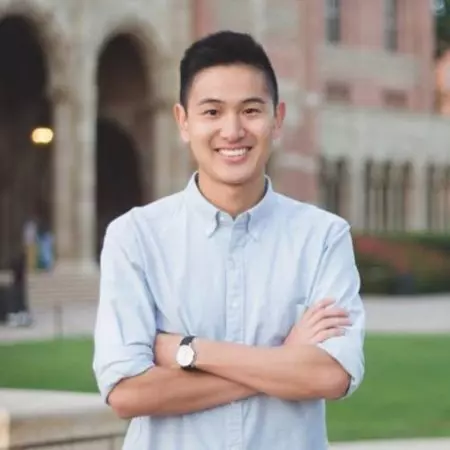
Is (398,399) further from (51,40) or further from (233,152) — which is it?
(51,40)

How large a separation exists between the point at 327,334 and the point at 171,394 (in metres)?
0.42

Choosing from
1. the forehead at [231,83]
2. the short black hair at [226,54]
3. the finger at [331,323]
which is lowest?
the finger at [331,323]

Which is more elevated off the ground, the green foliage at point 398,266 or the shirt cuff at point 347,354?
the shirt cuff at point 347,354

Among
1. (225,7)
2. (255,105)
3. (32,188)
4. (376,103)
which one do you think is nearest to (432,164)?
(376,103)

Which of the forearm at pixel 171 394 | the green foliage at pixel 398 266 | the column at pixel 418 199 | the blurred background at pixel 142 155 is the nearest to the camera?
the forearm at pixel 171 394

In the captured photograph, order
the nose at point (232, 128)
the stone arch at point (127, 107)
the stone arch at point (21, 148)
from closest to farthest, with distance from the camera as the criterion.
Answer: the nose at point (232, 128), the stone arch at point (127, 107), the stone arch at point (21, 148)

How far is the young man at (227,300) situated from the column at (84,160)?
30068 millimetres

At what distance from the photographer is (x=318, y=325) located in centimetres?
333

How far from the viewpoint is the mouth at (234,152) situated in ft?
11.0

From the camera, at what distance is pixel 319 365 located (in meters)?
3.33

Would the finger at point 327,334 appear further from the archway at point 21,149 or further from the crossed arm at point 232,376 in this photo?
the archway at point 21,149

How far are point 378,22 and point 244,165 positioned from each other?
50.8 metres

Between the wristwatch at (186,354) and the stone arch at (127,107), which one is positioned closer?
the wristwatch at (186,354)

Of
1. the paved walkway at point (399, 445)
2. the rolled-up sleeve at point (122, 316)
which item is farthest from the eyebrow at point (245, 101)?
the paved walkway at point (399, 445)
